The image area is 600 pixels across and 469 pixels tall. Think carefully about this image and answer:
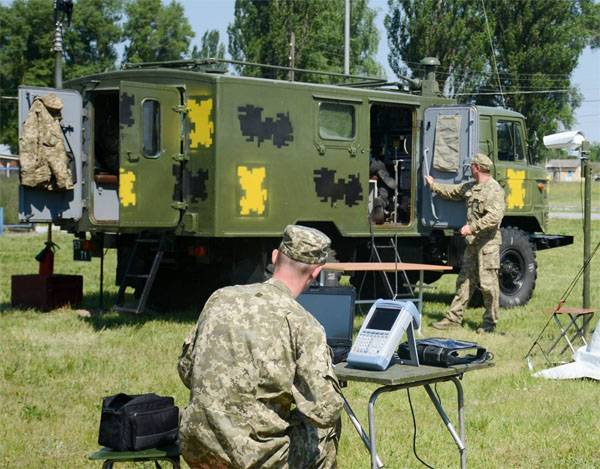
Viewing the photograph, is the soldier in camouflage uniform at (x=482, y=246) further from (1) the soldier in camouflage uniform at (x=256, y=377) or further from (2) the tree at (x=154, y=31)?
(2) the tree at (x=154, y=31)

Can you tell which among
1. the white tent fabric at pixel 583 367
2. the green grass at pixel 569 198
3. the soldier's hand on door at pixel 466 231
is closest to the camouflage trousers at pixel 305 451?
the white tent fabric at pixel 583 367

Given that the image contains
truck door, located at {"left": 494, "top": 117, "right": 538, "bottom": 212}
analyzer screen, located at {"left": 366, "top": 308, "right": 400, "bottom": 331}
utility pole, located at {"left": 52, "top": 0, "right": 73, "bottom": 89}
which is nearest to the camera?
analyzer screen, located at {"left": 366, "top": 308, "right": 400, "bottom": 331}

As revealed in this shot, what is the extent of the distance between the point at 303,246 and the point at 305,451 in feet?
2.77

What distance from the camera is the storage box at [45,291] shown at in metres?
12.4

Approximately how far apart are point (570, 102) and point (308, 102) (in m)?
53.8

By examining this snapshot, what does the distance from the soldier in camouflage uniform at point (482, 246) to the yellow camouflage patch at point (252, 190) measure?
2.03 meters

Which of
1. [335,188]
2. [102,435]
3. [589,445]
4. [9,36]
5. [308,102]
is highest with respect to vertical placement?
[9,36]

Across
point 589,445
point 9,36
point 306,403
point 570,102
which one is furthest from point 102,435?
point 570,102

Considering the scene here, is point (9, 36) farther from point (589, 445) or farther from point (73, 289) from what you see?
point (589, 445)

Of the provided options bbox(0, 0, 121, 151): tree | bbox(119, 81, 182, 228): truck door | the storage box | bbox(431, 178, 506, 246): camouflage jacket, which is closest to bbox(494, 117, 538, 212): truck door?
bbox(431, 178, 506, 246): camouflage jacket

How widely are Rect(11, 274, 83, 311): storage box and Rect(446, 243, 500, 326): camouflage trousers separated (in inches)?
165

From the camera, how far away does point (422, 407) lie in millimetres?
7922

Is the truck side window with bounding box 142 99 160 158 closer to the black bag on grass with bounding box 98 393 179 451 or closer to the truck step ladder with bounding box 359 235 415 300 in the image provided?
the truck step ladder with bounding box 359 235 415 300

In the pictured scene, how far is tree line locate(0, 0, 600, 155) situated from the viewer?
1620 inches
